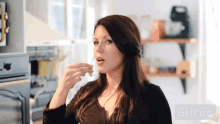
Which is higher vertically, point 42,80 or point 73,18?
point 73,18

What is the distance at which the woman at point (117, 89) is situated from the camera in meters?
1.04

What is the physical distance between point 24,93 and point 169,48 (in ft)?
6.30

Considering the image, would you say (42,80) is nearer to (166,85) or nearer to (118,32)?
(166,85)

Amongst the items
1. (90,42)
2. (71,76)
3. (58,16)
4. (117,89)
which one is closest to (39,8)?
(58,16)

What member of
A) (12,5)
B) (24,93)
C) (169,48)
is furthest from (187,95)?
(12,5)

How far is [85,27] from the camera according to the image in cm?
293

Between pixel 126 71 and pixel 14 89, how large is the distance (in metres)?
0.95

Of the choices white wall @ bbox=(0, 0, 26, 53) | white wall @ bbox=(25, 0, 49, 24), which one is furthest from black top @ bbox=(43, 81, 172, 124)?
white wall @ bbox=(25, 0, 49, 24)

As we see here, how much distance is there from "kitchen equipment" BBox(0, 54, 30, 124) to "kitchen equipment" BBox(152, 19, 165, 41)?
1707mm

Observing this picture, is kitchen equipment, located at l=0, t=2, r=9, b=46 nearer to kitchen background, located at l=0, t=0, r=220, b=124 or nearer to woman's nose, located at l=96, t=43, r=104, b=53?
kitchen background, located at l=0, t=0, r=220, b=124

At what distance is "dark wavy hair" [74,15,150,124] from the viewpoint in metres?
1.03

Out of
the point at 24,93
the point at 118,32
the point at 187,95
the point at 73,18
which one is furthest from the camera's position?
the point at 187,95

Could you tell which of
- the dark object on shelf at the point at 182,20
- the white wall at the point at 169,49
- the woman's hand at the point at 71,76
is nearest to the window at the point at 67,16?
the white wall at the point at 169,49

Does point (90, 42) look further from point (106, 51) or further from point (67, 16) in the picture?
point (106, 51)
